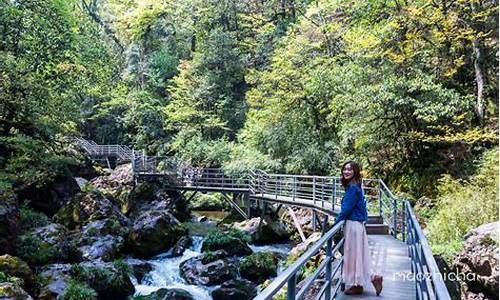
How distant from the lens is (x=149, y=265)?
41.0ft

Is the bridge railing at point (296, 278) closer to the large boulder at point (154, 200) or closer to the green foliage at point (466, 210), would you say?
the green foliage at point (466, 210)

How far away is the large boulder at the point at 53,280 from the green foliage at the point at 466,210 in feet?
25.7

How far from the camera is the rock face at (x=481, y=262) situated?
20.0 feet

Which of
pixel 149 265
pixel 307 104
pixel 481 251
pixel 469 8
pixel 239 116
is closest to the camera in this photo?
pixel 481 251

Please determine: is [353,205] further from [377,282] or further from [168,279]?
[168,279]

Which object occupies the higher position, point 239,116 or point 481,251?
point 239,116

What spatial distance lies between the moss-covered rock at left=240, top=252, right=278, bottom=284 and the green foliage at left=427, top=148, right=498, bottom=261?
4429 millimetres

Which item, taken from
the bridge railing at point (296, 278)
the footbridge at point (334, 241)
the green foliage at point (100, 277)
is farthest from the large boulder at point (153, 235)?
the bridge railing at point (296, 278)

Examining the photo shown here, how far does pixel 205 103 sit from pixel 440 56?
17.7 m

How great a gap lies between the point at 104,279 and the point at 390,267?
22.6ft

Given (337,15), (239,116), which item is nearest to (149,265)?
(337,15)

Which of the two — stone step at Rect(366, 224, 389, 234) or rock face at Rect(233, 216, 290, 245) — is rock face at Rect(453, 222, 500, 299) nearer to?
stone step at Rect(366, 224, 389, 234)

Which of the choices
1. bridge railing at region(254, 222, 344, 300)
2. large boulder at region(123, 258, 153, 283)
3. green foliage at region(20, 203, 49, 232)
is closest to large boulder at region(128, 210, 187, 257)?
large boulder at region(123, 258, 153, 283)

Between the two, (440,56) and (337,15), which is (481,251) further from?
(337,15)
